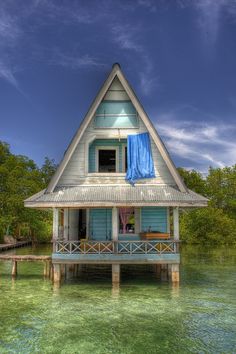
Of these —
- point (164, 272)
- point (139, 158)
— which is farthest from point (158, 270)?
point (139, 158)

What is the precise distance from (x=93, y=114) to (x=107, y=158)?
13.5 feet

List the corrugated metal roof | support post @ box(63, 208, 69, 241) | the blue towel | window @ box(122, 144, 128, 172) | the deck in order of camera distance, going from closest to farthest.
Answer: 1. the corrugated metal roof
2. the deck
3. the blue towel
4. window @ box(122, 144, 128, 172)
5. support post @ box(63, 208, 69, 241)

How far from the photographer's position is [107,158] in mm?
21406

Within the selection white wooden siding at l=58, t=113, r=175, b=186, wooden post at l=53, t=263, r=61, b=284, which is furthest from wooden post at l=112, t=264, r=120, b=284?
white wooden siding at l=58, t=113, r=175, b=186

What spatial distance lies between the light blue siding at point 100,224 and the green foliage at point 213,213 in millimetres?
21071

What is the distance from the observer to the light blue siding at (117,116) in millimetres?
18625

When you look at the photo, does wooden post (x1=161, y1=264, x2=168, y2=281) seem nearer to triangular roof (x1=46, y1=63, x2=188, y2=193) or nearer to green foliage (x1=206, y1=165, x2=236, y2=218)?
triangular roof (x1=46, y1=63, x2=188, y2=193)

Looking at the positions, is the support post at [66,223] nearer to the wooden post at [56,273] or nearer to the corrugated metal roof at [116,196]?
the corrugated metal roof at [116,196]

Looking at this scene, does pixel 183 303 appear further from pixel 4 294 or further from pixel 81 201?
pixel 4 294

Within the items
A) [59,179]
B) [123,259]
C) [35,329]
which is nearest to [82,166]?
[59,179]

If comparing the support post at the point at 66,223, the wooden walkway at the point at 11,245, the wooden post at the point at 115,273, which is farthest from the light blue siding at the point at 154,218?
the wooden walkway at the point at 11,245

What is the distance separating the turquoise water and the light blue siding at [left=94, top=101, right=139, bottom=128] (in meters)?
7.87

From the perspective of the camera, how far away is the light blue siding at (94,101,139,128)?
61.1 ft

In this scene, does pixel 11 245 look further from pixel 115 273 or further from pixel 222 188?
pixel 222 188
